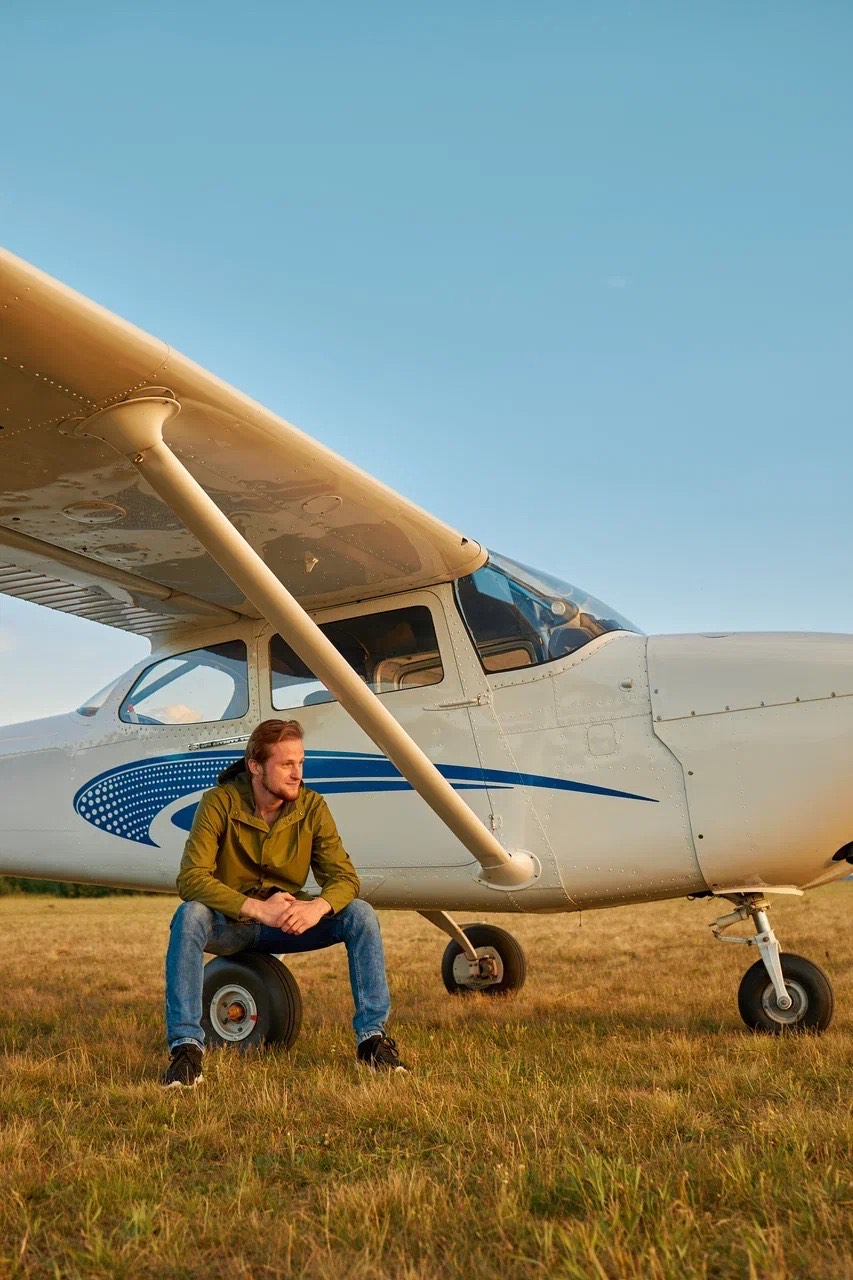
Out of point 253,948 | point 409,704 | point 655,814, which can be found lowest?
point 253,948

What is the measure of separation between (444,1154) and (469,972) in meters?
4.50

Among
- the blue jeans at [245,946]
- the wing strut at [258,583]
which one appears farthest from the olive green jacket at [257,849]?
the wing strut at [258,583]

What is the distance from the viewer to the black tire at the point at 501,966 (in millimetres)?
6926

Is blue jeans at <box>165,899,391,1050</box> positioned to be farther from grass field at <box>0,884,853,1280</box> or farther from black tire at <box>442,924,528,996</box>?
black tire at <box>442,924,528,996</box>

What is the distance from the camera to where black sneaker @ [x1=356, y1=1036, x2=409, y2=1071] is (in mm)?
A: 3717

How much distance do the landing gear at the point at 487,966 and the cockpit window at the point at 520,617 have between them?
2.45 m

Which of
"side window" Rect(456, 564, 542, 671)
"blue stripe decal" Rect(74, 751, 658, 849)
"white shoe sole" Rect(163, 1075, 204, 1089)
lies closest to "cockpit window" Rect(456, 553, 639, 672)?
"side window" Rect(456, 564, 542, 671)

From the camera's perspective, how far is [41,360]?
11.4 ft

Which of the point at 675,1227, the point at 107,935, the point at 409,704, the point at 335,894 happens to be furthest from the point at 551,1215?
the point at 107,935

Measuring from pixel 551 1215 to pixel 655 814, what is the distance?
2.81 meters

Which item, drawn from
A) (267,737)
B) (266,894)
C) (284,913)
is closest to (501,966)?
(266,894)

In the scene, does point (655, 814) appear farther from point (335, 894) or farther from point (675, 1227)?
point (675, 1227)

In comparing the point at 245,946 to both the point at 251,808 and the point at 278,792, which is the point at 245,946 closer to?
the point at 251,808

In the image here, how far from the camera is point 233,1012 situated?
14.6ft
